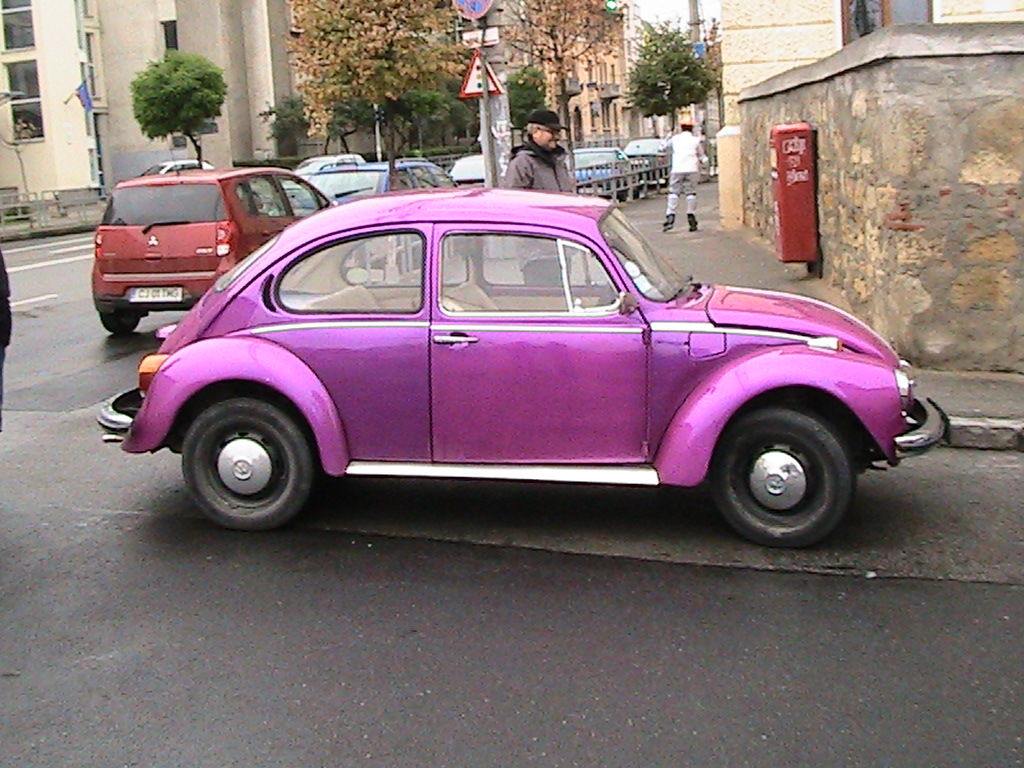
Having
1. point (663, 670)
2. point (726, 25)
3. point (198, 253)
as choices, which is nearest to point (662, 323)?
point (663, 670)

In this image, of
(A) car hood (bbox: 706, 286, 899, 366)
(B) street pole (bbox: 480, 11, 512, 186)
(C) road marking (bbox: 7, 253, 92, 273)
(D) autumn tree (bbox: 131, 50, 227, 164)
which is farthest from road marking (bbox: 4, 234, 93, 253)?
(A) car hood (bbox: 706, 286, 899, 366)

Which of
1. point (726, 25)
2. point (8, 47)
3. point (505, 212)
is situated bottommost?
point (505, 212)

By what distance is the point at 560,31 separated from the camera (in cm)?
3475

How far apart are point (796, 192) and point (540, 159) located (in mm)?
3029

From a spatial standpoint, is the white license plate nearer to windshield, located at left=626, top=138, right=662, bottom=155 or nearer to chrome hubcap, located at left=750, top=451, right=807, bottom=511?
chrome hubcap, located at left=750, top=451, right=807, bottom=511

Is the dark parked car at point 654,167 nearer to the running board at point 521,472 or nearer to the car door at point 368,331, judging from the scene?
the car door at point 368,331

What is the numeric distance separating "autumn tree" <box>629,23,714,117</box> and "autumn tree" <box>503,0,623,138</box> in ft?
34.1

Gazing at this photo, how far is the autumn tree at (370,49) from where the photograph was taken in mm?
21391

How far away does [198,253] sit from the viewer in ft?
43.2

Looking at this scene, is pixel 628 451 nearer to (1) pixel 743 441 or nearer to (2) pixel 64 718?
(1) pixel 743 441

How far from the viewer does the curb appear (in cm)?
775

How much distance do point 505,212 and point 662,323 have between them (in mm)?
956

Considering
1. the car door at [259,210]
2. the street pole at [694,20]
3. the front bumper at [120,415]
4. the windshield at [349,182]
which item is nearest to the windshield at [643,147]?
the street pole at [694,20]

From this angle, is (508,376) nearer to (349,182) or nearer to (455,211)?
(455,211)
